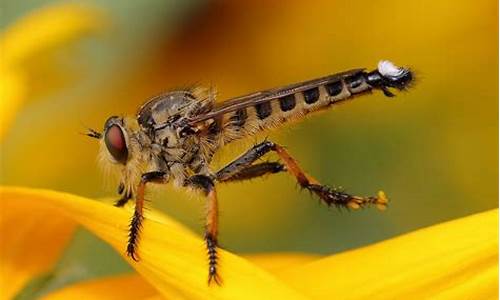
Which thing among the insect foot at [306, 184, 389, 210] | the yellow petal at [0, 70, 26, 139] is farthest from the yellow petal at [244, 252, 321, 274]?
the yellow petal at [0, 70, 26, 139]

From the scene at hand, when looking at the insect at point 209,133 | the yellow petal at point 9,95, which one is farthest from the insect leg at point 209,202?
the yellow petal at point 9,95

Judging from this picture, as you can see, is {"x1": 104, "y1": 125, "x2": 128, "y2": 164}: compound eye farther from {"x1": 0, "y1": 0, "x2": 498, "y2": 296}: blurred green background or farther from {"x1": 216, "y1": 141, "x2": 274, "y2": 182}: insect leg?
{"x1": 0, "y1": 0, "x2": 498, "y2": 296}: blurred green background

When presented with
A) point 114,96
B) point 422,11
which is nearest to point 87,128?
point 114,96

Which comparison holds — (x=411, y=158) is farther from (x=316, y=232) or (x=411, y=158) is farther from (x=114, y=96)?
(x=114, y=96)

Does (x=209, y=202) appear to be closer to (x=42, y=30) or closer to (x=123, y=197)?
(x=123, y=197)

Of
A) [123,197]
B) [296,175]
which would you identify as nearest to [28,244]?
[123,197]

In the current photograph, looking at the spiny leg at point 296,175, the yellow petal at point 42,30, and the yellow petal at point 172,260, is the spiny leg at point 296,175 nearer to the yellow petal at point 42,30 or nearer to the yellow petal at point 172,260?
the yellow petal at point 172,260

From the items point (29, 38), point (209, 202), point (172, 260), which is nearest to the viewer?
point (172, 260)
